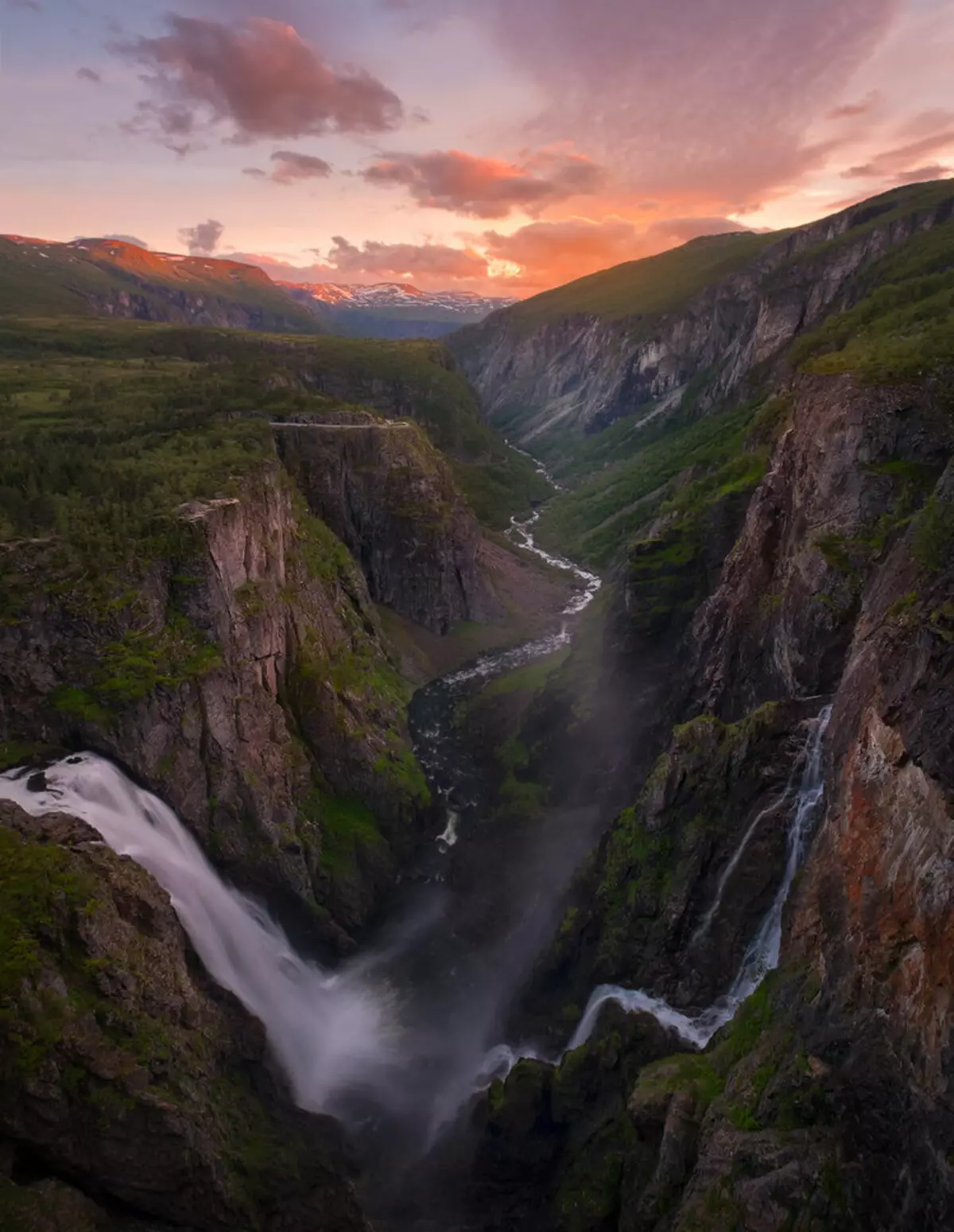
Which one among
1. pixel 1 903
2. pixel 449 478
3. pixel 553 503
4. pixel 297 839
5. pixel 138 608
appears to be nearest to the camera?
pixel 1 903

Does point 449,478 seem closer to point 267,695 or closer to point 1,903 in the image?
point 267,695

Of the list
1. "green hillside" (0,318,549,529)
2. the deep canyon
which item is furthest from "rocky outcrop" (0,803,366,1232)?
"green hillside" (0,318,549,529)

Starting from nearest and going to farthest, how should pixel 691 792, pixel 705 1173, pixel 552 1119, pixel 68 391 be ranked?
1. pixel 705 1173
2. pixel 552 1119
3. pixel 691 792
4. pixel 68 391

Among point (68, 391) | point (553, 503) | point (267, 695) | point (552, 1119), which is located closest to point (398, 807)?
point (267, 695)

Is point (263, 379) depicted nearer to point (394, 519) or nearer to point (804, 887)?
point (394, 519)

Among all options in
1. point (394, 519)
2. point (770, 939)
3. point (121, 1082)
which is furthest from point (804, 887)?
point (394, 519)

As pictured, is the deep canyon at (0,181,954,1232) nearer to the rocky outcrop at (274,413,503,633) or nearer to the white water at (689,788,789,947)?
the white water at (689,788,789,947)
